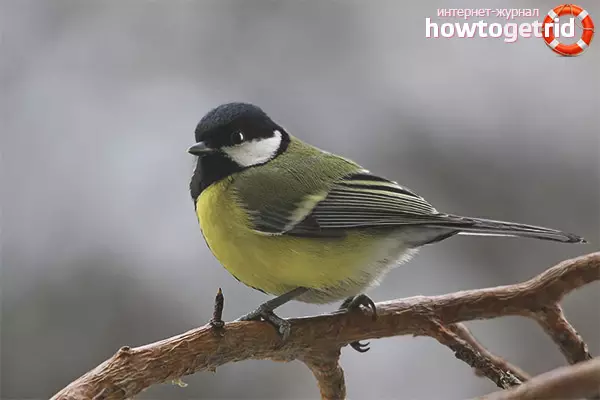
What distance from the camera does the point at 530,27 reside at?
1.30 metres

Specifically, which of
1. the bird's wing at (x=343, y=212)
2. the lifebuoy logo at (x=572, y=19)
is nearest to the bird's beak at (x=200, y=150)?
the bird's wing at (x=343, y=212)

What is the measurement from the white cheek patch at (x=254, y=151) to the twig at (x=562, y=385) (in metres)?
0.61

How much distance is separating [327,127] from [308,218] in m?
0.45

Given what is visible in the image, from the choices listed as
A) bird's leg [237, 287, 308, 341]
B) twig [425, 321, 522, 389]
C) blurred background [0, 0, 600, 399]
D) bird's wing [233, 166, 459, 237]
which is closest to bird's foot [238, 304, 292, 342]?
bird's leg [237, 287, 308, 341]

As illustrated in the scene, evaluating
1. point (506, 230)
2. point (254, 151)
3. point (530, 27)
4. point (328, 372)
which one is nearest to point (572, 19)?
point (530, 27)

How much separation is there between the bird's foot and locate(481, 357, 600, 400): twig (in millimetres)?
372

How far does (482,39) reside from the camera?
1365mm

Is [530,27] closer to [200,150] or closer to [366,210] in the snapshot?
[366,210]

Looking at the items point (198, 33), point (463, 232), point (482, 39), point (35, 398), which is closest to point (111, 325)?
point (35, 398)

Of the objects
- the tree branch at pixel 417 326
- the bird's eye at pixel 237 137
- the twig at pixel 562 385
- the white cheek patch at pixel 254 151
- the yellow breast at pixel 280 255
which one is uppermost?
the bird's eye at pixel 237 137

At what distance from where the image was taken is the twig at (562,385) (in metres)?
0.66

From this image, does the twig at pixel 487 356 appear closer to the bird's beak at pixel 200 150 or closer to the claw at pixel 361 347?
the claw at pixel 361 347

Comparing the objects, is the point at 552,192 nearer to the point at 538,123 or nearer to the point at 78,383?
the point at 538,123

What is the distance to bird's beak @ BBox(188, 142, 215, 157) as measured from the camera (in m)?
1.09
